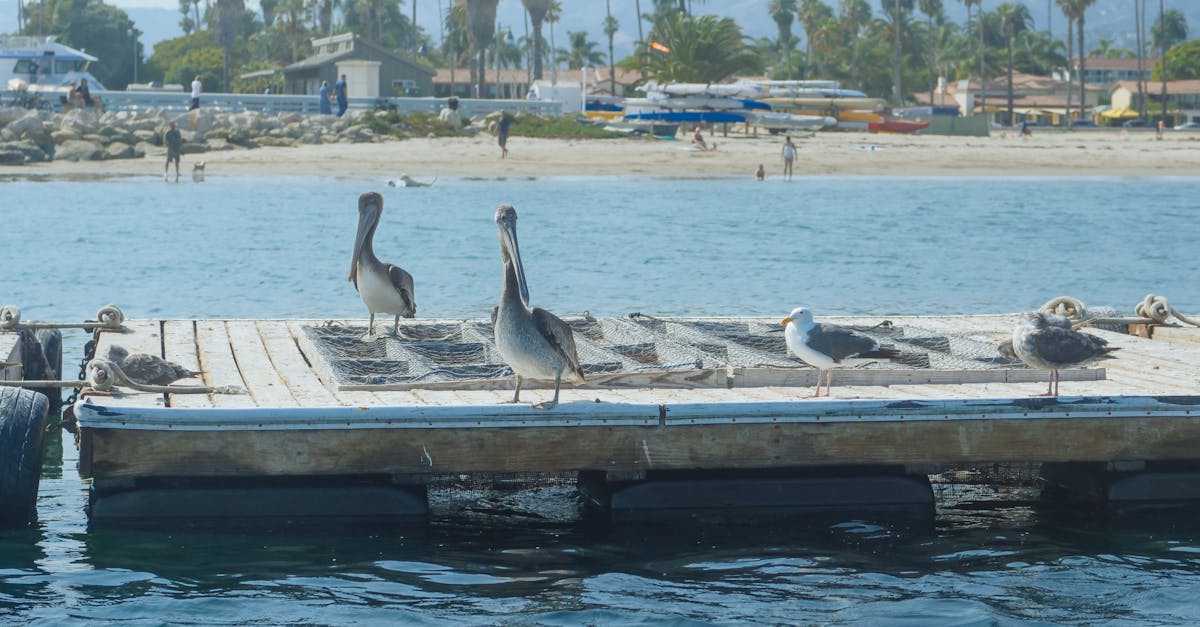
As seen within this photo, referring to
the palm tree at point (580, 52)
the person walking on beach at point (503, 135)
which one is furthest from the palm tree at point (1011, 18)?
the person walking on beach at point (503, 135)

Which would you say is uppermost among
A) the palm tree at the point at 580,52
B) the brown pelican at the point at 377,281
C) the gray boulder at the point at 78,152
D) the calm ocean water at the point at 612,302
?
the palm tree at the point at 580,52

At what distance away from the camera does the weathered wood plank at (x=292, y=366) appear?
30.1ft

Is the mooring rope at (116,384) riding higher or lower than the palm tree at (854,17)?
lower

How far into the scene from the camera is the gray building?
7031cm

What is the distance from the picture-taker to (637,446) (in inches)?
350

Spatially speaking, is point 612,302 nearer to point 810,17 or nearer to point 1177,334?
point 1177,334

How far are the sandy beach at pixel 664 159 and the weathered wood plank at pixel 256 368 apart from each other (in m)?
32.2

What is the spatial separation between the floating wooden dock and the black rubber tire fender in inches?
16.3

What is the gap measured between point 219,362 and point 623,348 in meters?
2.89

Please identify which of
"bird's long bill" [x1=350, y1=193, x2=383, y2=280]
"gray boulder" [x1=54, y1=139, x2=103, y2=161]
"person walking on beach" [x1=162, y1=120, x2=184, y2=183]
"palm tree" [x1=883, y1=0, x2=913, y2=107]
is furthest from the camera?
"palm tree" [x1=883, y1=0, x2=913, y2=107]

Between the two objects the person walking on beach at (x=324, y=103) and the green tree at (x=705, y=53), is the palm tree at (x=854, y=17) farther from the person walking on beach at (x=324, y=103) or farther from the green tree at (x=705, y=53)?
the person walking on beach at (x=324, y=103)

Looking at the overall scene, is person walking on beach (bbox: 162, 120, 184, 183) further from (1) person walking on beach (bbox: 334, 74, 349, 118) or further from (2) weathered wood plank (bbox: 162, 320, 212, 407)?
(2) weathered wood plank (bbox: 162, 320, 212, 407)

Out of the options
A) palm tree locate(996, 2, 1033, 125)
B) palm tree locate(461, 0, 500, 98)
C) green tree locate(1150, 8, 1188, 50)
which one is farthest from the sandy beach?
green tree locate(1150, 8, 1188, 50)

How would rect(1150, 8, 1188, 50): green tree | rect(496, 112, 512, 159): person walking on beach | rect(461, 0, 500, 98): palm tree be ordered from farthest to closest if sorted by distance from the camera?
1. rect(1150, 8, 1188, 50): green tree
2. rect(461, 0, 500, 98): palm tree
3. rect(496, 112, 512, 159): person walking on beach
